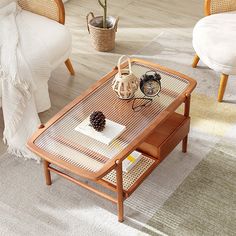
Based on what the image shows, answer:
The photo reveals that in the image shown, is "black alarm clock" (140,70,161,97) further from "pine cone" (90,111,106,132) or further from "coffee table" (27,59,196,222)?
"pine cone" (90,111,106,132)

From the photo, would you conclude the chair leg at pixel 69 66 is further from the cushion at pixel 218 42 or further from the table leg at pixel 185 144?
the table leg at pixel 185 144

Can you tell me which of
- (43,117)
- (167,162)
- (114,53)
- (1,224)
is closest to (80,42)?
(114,53)

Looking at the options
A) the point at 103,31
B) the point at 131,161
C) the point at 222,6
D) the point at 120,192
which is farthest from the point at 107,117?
the point at 222,6

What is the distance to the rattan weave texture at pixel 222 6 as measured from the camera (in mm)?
3014

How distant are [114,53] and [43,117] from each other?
0.76 metres

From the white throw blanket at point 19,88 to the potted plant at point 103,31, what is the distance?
0.63 m

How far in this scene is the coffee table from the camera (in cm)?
213

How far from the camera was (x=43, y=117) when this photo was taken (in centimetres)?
286

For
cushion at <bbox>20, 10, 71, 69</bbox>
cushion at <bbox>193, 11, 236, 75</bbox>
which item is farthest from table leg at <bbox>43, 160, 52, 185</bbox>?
cushion at <bbox>193, 11, 236, 75</bbox>

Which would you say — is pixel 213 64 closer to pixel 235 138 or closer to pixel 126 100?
pixel 235 138

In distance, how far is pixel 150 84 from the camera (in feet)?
7.82

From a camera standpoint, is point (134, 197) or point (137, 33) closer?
point (134, 197)

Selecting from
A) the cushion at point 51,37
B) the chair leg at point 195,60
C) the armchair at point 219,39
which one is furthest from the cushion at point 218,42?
the cushion at point 51,37

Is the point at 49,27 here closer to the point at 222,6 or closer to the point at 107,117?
the point at 107,117
